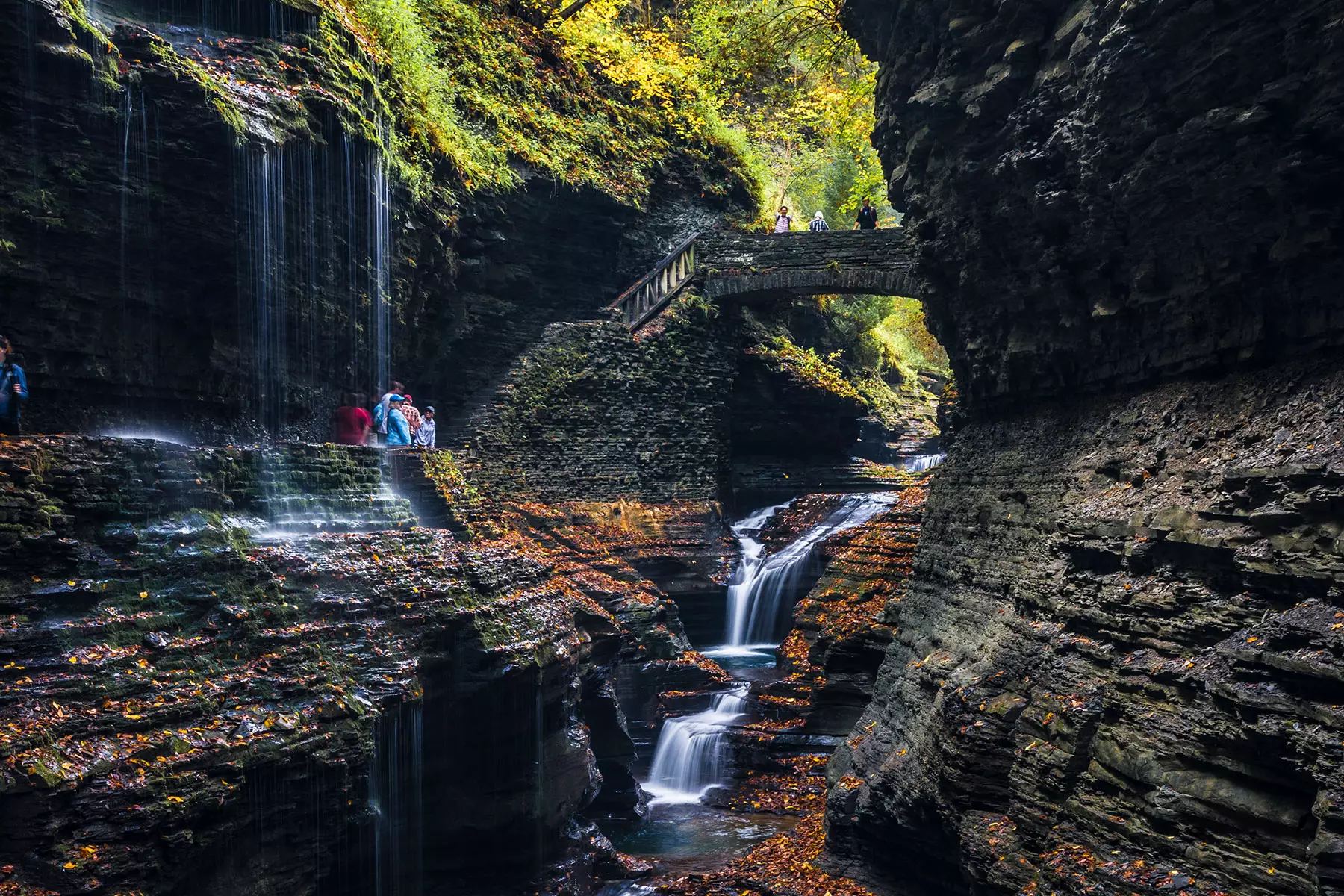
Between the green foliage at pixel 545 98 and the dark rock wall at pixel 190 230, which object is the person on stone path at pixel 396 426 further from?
the green foliage at pixel 545 98

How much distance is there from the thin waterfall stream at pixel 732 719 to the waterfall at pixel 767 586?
21 mm

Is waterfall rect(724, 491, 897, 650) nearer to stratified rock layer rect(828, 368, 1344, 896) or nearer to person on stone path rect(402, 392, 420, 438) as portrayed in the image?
person on stone path rect(402, 392, 420, 438)

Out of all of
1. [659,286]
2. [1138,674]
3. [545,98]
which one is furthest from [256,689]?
[545,98]

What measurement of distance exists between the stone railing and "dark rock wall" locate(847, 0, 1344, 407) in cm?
1292

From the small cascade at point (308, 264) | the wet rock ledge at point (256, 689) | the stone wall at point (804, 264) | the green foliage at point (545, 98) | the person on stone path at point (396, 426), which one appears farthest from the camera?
the stone wall at point (804, 264)

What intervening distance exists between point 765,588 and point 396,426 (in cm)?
1001

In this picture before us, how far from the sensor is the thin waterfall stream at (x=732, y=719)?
13445mm

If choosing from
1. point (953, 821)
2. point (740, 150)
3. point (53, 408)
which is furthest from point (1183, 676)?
point (740, 150)

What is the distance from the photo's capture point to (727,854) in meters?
12.7

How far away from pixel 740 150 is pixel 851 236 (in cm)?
713

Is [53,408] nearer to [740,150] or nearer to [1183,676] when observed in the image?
[1183,676]

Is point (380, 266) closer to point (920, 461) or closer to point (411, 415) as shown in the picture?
point (411, 415)

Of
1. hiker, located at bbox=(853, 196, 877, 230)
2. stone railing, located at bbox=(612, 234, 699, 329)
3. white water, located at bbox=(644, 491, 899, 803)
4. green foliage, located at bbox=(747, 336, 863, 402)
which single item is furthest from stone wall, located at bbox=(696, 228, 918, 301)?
white water, located at bbox=(644, 491, 899, 803)

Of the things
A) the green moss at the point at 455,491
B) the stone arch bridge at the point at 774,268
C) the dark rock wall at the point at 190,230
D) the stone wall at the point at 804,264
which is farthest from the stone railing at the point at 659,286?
the green moss at the point at 455,491
